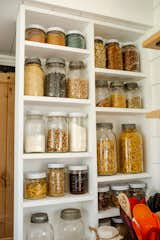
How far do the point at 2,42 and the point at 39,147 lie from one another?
2.57 ft

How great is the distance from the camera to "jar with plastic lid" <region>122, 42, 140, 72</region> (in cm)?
130

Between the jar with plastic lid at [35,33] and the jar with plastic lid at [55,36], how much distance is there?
0.03m

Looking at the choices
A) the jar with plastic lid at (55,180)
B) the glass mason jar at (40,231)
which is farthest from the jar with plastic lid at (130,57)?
the glass mason jar at (40,231)

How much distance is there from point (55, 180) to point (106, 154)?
29cm

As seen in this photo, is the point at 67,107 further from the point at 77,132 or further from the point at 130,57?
the point at 130,57

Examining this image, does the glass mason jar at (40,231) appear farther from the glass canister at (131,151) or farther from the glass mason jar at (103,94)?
the glass mason jar at (103,94)

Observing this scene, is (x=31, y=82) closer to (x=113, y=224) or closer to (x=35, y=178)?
(x=35, y=178)

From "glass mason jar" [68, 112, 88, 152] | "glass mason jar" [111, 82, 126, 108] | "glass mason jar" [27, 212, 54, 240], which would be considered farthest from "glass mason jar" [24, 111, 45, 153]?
"glass mason jar" [111, 82, 126, 108]

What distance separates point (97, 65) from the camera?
48.5 inches

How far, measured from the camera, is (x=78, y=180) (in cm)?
111

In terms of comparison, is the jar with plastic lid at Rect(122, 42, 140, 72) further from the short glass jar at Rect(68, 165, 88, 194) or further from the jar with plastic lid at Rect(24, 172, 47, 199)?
the jar with plastic lid at Rect(24, 172, 47, 199)

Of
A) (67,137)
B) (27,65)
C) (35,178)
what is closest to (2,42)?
(27,65)

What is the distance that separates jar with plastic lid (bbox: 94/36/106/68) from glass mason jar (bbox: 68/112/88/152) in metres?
0.29

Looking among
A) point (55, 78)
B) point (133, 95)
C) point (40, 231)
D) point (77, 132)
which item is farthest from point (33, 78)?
point (40, 231)
